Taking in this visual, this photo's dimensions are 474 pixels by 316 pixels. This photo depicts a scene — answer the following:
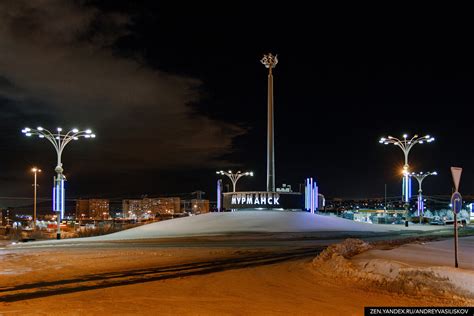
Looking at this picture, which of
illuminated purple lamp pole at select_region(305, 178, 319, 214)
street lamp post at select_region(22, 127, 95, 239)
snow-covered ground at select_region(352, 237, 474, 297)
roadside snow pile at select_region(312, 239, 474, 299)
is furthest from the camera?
illuminated purple lamp pole at select_region(305, 178, 319, 214)

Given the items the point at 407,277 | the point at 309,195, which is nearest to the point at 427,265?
the point at 407,277

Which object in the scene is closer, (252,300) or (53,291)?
(252,300)

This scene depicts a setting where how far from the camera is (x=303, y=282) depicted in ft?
44.5

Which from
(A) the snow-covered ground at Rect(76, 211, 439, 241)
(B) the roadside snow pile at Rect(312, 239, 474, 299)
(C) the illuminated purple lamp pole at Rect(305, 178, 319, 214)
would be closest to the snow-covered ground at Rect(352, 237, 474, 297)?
(B) the roadside snow pile at Rect(312, 239, 474, 299)

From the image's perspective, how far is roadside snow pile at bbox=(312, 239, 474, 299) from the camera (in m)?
11.1

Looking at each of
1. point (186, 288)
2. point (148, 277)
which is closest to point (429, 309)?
point (186, 288)

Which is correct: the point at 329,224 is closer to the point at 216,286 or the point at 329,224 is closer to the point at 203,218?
the point at 203,218

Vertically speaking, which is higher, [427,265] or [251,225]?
[427,265]

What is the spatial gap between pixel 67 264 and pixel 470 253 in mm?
13853

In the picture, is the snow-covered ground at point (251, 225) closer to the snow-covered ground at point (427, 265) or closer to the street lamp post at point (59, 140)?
the street lamp post at point (59, 140)

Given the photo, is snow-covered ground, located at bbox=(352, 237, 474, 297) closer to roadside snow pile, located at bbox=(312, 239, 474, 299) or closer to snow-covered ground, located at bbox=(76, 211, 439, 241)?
roadside snow pile, located at bbox=(312, 239, 474, 299)

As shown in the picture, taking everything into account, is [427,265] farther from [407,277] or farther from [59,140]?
[59,140]

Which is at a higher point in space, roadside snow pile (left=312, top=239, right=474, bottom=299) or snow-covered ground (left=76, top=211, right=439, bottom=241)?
roadside snow pile (left=312, top=239, right=474, bottom=299)

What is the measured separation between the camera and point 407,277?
12047mm
